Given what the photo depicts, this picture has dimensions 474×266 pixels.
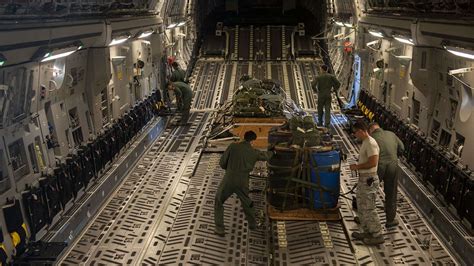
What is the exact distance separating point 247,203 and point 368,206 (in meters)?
1.45

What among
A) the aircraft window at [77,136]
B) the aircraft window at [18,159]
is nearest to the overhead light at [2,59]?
the aircraft window at [18,159]

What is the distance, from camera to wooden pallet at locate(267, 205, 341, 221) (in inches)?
225

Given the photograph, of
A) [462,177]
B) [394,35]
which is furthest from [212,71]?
[462,177]

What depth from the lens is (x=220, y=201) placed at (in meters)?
6.07

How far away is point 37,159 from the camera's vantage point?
639cm

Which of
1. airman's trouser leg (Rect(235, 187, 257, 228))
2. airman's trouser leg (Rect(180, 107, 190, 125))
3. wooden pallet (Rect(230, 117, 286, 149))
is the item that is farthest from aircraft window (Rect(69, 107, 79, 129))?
airman's trouser leg (Rect(180, 107, 190, 125))

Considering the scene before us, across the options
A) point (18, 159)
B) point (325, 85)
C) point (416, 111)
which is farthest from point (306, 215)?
point (325, 85)

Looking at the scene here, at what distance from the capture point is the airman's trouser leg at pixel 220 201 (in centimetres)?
598

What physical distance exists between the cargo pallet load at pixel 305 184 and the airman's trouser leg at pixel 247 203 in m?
0.27

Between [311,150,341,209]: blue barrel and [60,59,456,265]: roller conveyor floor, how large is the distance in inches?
13.0

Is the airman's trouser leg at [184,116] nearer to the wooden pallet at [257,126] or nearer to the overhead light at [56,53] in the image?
the wooden pallet at [257,126]

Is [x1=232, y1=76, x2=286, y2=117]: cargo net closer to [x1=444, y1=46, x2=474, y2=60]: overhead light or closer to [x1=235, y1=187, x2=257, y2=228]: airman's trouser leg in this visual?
[x1=235, y1=187, x2=257, y2=228]: airman's trouser leg

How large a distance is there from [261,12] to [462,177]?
15.2 meters

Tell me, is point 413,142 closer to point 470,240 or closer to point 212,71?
point 470,240
